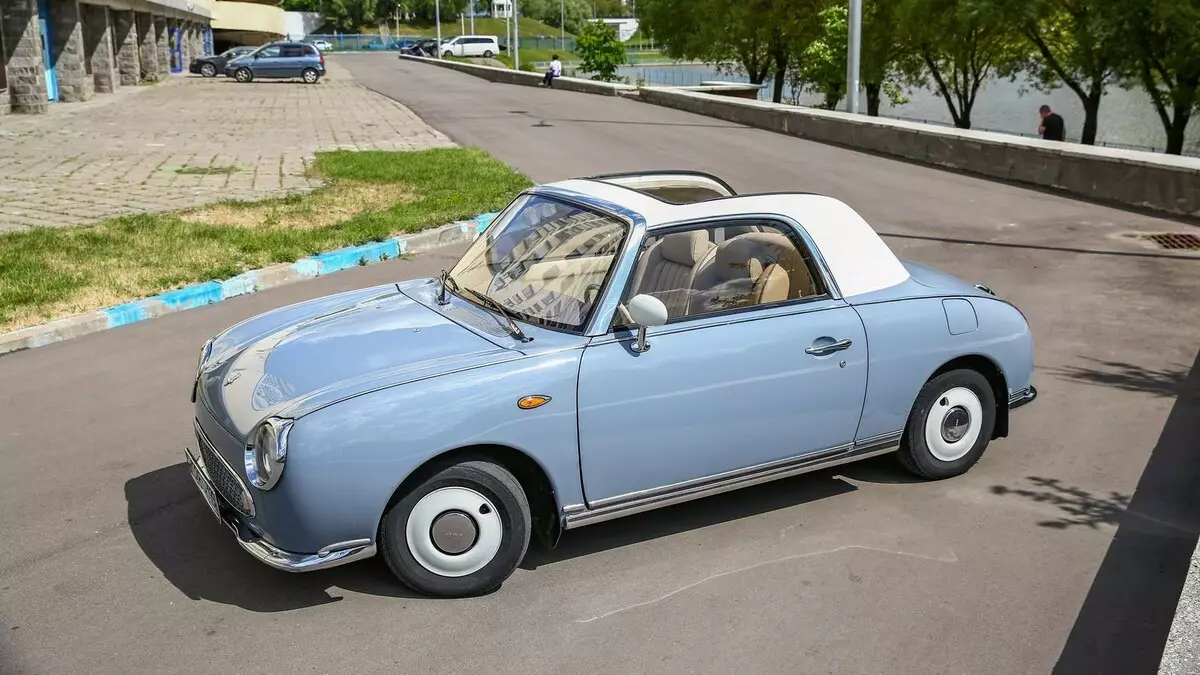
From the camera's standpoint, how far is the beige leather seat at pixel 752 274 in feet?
16.4

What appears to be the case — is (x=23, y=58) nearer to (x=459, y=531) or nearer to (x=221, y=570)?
(x=221, y=570)

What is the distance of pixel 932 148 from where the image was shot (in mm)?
18172

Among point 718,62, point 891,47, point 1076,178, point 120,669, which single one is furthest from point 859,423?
point 718,62

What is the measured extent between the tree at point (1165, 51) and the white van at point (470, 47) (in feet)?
213

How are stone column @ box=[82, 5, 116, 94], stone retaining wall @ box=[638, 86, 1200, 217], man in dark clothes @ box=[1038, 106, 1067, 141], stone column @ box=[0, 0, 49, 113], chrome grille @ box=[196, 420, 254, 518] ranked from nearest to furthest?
1. chrome grille @ box=[196, 420, 254, 518]
2. stone retaining wall @ box=[638, 86, 1200, 217]
3. man in dark clothes @ box=[1038, 106, 1067, 141]
4. stone column @ box=[0, 0, 49, 113]
5. stone column @ box=[82, 5, 116, 94]

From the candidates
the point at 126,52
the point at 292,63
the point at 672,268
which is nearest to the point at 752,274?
the point at 672,268

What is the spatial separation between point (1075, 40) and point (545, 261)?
30.7 m

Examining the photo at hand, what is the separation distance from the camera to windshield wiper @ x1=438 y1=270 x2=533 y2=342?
4641mm

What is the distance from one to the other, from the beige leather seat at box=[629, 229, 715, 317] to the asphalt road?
1.08 meters

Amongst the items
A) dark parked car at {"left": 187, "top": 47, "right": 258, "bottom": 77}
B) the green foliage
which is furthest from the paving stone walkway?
the green foliage

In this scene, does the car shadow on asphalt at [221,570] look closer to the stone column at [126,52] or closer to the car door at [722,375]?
the car door at [722,375]

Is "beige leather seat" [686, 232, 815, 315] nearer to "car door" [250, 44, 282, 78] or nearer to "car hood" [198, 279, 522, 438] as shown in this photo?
"car hood" [198, 279, 522, 438]

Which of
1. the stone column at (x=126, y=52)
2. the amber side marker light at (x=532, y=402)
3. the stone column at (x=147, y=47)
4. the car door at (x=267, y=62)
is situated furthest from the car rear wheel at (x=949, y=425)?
the stone column at (x=147, y=47)

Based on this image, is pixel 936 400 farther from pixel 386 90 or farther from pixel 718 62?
pixel 718 62
